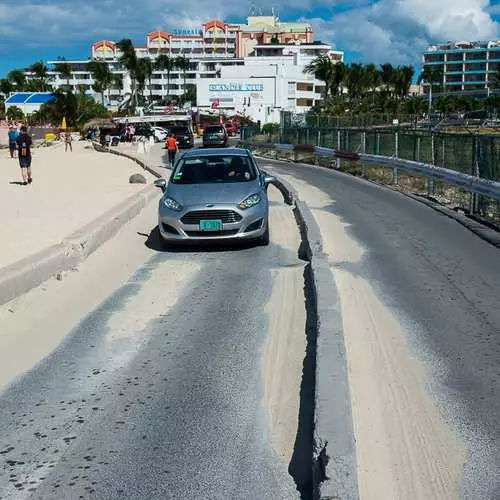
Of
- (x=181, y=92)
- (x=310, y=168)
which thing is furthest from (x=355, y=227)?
(x=181, y=92)

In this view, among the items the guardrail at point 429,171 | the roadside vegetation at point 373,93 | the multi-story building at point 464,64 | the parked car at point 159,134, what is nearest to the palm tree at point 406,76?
the roadside vegetation at point 373,93

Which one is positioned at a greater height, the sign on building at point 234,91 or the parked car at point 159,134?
the sign on building at point 234,91

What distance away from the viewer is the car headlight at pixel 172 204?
445 inches

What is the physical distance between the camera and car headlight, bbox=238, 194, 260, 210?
11.3 m

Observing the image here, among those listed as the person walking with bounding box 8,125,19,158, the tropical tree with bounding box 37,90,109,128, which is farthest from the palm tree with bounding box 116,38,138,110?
the person walking with bounding box 8,125,19,158

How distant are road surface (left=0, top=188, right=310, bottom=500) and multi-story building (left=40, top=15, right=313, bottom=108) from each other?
147785mm

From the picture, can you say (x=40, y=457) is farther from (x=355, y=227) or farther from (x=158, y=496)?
(x=355, y=227)

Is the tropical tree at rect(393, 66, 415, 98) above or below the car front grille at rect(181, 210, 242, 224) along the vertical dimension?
above

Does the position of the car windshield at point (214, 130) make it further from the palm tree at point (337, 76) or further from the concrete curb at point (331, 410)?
the palm tree at point (337, 76)

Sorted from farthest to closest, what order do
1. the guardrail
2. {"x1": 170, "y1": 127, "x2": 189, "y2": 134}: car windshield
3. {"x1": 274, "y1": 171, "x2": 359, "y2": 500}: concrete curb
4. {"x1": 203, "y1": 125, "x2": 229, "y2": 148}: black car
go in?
{"x1": 170, "y1": 127, "x2": 189, "y2": 134}: car windshield
{"x1": 203, "y1": 125, "x2": 229, "y2": 148}: black car
the guardrail
{"x1": 274, "y1": 171, "x2": 359, "y2": 500}: concrete curb

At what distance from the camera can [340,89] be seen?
423 feet

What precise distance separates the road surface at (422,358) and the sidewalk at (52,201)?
192 inches

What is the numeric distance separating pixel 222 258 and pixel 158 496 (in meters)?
7.08

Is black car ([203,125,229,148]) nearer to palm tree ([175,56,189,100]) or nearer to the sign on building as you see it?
the sign on building
